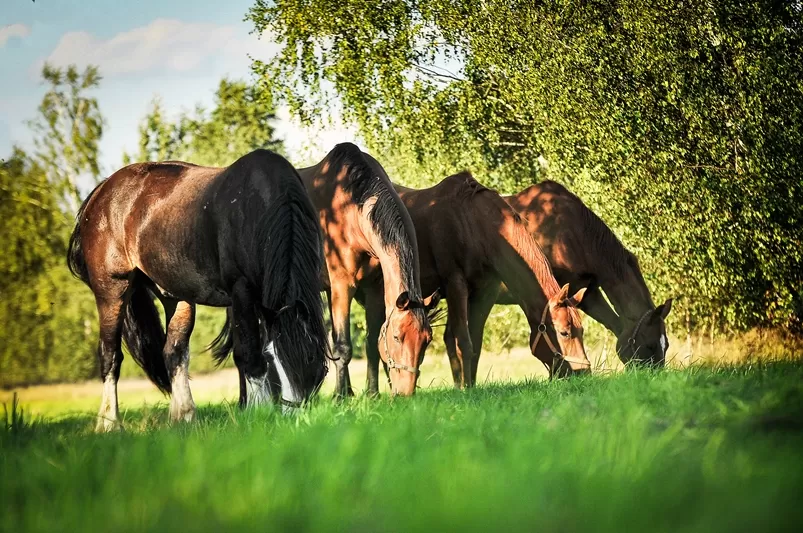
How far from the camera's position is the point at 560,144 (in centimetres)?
1788

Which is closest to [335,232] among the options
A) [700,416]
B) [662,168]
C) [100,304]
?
[100,304]

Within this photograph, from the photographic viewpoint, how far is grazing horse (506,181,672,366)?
476 inches

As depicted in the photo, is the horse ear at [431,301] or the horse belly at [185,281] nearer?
the horse belly at [185,281]

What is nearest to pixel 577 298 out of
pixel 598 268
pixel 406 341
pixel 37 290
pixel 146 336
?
pixel 598 268

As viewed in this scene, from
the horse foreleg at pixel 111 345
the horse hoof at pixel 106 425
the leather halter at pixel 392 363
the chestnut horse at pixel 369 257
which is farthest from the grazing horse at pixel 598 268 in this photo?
the horse hoof at pixel 106 425

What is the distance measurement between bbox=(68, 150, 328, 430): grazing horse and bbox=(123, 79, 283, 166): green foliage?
57.4ft

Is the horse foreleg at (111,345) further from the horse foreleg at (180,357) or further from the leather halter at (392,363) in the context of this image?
the leather halter at (392,363)

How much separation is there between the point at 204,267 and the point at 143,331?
1.80m

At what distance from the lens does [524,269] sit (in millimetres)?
Result: 10906

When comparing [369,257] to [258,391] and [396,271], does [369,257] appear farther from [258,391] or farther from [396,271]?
[258,391]

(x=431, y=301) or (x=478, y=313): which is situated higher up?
(x=431, y=301)

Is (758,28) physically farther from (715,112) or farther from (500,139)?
(500,139)

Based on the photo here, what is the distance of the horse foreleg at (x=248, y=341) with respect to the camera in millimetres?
7191

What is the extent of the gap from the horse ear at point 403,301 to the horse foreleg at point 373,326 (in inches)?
95.1
